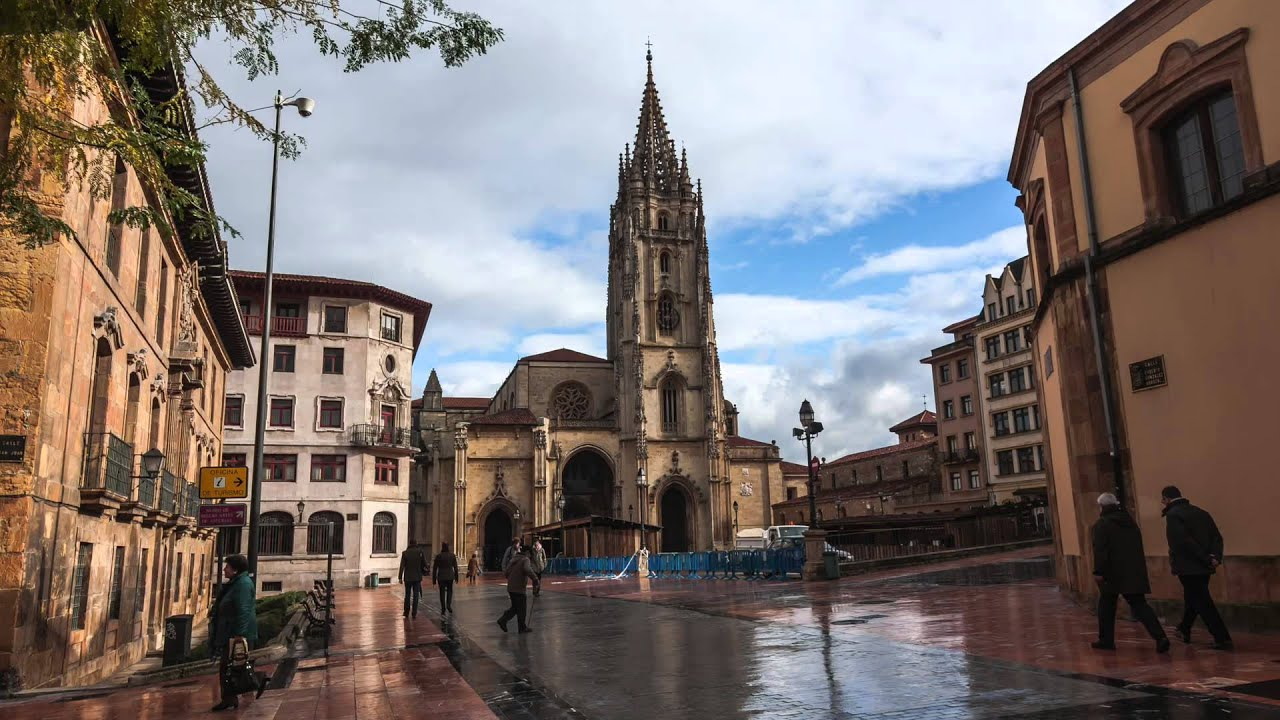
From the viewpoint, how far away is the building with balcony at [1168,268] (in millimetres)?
10203

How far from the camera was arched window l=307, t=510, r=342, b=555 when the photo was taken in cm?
4212

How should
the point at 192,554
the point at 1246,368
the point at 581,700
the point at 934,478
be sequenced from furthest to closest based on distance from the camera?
the point at 934,478 → the point at 192,554 → the point at 1246,368 → the point at 581,700

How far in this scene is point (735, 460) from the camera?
69.9m

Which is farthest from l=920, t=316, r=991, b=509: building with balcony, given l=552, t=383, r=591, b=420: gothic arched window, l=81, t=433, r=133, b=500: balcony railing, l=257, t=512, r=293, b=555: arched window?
l=81, t=433, r=133, b=500: balcony railing

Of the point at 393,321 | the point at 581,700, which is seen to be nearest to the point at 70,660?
the point at 581,700

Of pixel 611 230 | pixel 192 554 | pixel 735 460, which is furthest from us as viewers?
pixel 611 230

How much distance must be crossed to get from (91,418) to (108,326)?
158 centimetres

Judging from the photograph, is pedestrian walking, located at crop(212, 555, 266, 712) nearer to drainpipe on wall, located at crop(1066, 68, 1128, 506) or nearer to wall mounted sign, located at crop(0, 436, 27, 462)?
wall mounted sign, located at crop(0, 436, 27, 462)

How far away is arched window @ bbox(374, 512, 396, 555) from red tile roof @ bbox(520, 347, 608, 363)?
26.5 meters

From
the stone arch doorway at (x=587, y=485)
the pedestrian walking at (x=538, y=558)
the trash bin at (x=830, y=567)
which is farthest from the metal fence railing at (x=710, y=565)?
the stone arch doorway at (x=587, y=485)

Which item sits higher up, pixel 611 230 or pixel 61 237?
pixel 611 230

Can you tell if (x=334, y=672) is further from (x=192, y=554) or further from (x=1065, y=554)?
(x=192, y=554)

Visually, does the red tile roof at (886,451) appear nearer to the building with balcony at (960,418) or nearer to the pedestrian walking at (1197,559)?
the building with balcony at (960,418)

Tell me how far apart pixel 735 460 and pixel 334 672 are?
60100 mm
